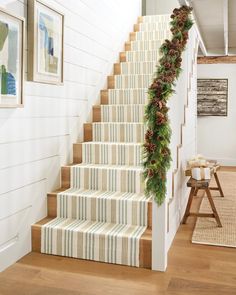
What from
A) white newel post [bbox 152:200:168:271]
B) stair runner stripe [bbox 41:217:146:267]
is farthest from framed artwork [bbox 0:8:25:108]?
white newel post [bbox 152:200:168:271]

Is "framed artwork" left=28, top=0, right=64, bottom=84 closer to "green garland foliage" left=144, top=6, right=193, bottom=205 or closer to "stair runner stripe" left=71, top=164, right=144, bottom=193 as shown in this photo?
"stair runner stripe" left=71, top=164, right=144, bottom=193

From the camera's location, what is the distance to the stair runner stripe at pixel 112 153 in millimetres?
3684

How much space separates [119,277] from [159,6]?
783cm

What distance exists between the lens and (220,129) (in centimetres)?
891

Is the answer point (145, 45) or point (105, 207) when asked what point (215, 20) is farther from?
point (105, 207)

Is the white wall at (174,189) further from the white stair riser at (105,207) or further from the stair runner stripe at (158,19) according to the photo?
the stair runner stripe at (158,19)

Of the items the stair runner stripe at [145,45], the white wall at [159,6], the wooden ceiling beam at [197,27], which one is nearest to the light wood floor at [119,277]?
the wooden ceiling beam at [197,27]

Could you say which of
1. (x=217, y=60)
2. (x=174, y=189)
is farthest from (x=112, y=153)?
(x=217, y=60)

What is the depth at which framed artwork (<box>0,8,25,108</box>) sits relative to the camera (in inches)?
105

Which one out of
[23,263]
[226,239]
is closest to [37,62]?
[23,263]

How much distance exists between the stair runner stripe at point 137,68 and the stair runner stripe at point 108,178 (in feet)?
6.13

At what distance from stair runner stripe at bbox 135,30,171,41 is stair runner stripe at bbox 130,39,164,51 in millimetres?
166

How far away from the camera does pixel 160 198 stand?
271 centimetres

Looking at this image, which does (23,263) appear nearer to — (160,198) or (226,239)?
(160,198)
